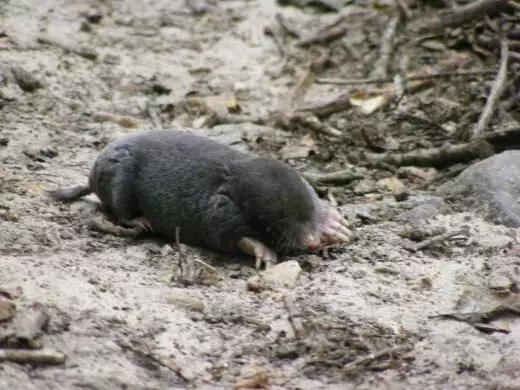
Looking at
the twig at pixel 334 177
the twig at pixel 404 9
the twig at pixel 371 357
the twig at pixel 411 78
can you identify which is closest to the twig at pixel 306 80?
the twig at pixel 411 78

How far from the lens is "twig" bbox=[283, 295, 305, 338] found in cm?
351

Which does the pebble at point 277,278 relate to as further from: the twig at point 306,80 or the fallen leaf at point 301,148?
the twig at point 306,80

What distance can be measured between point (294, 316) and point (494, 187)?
5.28ft

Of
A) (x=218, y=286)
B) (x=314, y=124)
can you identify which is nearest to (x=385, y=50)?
(x=314, y=124)

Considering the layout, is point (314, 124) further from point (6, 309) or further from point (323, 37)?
point (6, 309)

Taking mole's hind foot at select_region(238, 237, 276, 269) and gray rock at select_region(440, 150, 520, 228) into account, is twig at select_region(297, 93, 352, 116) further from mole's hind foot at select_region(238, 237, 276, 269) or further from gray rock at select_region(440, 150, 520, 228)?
mole's hind foot at select_region(238, 237, 276, 269)

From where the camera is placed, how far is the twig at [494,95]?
18.3 feet

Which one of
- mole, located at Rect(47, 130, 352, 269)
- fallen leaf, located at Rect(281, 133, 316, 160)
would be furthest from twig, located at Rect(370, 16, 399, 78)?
mole, located at Rect(47, 130, 352, 269)

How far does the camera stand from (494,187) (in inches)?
186

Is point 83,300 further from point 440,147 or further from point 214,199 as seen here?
point 440,147

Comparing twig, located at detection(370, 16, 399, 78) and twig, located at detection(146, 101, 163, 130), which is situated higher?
twig, located at detection(370, 16, 399, 78)

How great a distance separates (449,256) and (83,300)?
68.5 inches

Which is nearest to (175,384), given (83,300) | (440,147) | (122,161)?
(83,300)

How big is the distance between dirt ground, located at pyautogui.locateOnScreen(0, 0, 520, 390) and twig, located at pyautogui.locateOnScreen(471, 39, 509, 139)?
35 centimetres
